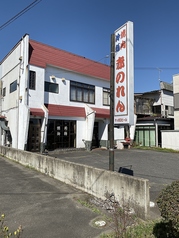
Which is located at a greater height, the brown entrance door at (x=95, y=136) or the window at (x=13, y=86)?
the window at (x=13, y=86)

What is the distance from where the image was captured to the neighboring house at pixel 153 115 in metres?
21.2

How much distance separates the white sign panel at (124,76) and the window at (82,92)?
11.7 m

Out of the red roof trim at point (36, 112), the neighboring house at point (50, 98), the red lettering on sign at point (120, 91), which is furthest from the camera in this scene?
the neighboring house at point (50, 98)

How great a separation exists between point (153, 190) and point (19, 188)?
4.63m

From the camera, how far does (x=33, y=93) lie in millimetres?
14836

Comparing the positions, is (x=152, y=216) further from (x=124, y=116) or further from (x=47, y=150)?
(x=47, y=150)

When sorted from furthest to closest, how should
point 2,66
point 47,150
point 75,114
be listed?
point 2,66
point 75,114
point 47,150

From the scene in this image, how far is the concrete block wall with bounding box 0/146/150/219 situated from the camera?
4299mm

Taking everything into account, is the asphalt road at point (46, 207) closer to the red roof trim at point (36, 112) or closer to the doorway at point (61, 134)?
the red roof trim at point (36, 112)

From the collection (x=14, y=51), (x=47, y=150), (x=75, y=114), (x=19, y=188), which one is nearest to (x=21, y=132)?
(x=47, y=150)

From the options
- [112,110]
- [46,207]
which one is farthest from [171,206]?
[112,110]

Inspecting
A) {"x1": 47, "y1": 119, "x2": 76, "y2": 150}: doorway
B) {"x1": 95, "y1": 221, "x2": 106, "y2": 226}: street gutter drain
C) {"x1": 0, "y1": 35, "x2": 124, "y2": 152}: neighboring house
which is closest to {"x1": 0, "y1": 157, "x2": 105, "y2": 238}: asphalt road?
{"x1": 95, "y1": 221, "x2": 106, "y2": 226}: street gutter drain

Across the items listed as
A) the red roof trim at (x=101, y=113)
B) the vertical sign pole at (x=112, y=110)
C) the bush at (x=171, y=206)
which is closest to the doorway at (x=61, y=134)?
the red roof trim at (x=101, y=113)

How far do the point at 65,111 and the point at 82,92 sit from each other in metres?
3.20
